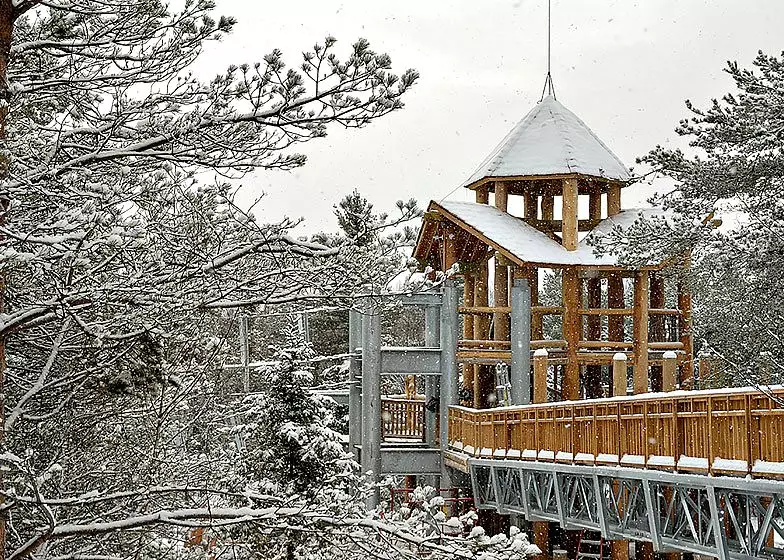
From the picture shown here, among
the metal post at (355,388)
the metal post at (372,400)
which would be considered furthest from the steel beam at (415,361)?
the metal post at (355,388)

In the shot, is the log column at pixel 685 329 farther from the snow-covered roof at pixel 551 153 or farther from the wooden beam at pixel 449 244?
the wooden beam at pixel 449 244

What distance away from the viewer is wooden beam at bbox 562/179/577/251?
25.8m

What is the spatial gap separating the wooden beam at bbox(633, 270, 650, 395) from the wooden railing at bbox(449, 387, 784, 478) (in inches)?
203

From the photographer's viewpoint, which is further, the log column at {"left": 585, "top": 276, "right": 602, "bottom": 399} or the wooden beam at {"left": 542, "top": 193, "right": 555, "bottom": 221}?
the wooden beam at {"left": 542, "top": 193, "right": 555, "bottom": 221}

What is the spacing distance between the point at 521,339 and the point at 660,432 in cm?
1028

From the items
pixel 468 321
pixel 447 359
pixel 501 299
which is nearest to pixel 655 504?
pixel 447 359

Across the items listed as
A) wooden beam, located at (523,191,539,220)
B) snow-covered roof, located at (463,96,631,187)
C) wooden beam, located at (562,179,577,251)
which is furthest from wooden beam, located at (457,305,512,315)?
snow-covered roof, located at (463,96,631,187)

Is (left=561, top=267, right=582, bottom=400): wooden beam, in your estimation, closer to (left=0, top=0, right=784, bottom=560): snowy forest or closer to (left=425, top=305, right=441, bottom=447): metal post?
(left=425, top=305, right=441, bottom=447): metal post

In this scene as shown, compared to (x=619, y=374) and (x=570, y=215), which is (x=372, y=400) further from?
(x=570, y=215)

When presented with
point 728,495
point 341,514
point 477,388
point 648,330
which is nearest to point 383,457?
point 477,388

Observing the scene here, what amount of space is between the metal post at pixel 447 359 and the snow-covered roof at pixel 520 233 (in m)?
1.48

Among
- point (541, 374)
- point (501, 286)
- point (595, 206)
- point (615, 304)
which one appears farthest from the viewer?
point (595, 206)

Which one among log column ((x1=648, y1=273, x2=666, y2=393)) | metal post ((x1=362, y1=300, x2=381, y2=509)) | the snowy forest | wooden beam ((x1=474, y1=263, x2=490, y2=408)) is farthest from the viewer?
wooden beam ((x1=474, y1=263, x2=490, y2=408))

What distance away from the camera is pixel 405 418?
28016 millimetres
